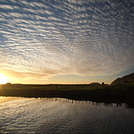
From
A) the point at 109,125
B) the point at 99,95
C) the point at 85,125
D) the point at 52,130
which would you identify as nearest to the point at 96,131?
the point at 85,125

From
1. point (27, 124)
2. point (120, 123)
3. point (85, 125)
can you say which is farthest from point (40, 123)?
point (120, 123)

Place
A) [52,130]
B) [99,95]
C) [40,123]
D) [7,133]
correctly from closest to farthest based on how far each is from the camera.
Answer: [7,133] < [52,130] < [40,123] < [99,95]

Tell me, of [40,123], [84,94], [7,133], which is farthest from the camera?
[84,94]

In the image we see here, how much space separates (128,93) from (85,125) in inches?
1055

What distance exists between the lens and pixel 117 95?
1385 inches

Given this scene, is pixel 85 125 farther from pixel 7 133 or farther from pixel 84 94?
pixel 84 94

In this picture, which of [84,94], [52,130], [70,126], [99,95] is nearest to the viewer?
[52,130]

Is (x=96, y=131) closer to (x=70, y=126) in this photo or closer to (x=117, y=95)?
(x=70, y=126)

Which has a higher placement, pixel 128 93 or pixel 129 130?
pixel 128 93

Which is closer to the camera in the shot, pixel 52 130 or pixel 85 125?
pixel 52 130

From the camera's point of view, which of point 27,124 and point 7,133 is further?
point 27,124

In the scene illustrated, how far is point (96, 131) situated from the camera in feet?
42.2

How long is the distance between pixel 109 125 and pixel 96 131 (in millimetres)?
2871

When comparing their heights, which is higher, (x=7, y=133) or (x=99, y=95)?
(x=99, y=95)
